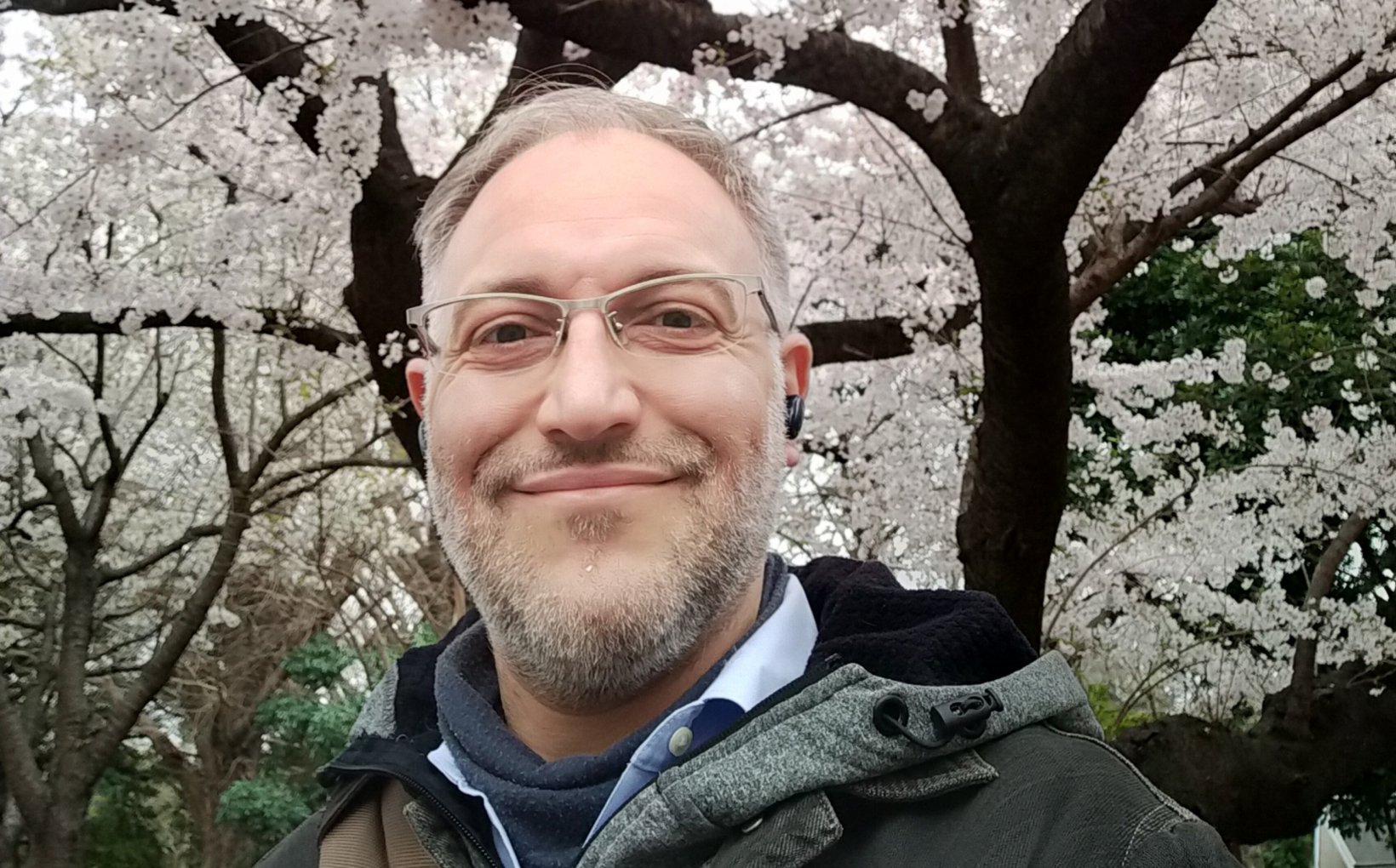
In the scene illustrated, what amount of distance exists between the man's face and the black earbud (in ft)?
0.48

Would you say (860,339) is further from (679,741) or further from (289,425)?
(679,741)

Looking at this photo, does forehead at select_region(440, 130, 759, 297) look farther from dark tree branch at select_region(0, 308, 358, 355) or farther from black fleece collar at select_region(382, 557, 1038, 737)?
dark tree branch at select_region(0, 308, 358, 355)

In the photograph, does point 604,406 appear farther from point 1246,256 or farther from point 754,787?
point 1246,256

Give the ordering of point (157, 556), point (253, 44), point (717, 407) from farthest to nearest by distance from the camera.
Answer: point (157, 556) < point (253, 44) < point (717, 407)

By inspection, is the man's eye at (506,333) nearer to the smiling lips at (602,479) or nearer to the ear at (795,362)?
the smiling lips at (602,479)

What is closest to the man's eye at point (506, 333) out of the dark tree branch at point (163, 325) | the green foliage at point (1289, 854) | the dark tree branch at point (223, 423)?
the dark tree branch at point (163, 325)

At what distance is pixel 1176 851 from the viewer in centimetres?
103

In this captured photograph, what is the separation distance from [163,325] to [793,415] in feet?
17.6

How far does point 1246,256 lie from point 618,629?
29.1ft

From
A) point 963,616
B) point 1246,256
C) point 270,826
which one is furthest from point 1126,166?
point 270,826

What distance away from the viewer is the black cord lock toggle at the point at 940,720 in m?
1.11

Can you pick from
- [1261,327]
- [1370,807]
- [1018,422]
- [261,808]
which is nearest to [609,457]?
[1018,422]

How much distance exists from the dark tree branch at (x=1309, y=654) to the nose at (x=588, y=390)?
18.2 feet

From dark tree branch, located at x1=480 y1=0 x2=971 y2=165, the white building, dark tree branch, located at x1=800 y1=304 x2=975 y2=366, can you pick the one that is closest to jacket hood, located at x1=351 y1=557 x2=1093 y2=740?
dark tree branch, located at x1=480 y1=0 x2=971 y2=165
